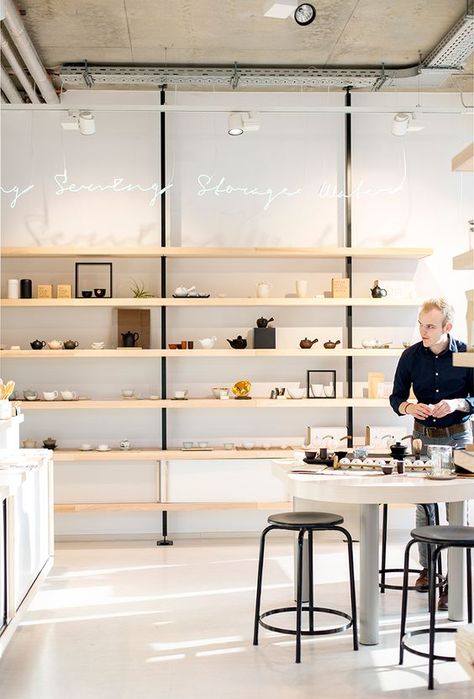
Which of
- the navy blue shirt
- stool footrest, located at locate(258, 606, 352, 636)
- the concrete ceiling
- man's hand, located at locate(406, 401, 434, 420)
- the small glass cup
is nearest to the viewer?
the small glass cup

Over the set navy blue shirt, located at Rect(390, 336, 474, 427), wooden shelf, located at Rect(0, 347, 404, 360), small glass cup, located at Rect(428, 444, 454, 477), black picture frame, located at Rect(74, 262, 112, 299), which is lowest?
small glass cup, located at Rect(428, 444, 454, 477)

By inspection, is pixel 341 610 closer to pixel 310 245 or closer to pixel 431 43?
pixel 310 245

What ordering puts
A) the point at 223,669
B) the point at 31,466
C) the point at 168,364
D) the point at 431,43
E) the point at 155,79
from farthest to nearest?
1. the point at 168,364
2. the point at 155,79
3. the point at 431,43
4. the point at 31,466
5. the point at 223,669

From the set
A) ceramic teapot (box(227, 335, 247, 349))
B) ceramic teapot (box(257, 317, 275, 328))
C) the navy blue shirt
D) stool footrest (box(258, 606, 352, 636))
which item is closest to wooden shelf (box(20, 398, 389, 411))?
ceramic teapot (box(227, 335, 247, 349))

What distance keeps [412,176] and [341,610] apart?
3.82 meters

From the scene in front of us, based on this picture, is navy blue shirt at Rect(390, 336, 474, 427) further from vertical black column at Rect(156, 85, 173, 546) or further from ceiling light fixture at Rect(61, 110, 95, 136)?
ceiling light fixture at Rect(61, 110, 95, 136)

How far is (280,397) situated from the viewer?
23.2 feet

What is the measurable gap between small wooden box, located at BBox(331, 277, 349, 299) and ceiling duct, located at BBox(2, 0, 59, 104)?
2586 millimetres

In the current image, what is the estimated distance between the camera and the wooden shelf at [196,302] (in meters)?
6.89

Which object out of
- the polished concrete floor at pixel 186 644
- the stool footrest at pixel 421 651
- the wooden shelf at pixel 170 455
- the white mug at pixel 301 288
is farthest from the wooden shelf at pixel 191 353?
the stool footrest at pixel 421 651

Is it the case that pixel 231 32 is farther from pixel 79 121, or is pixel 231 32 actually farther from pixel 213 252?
pixel 213 252

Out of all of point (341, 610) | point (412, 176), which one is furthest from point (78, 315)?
point (341, 610)

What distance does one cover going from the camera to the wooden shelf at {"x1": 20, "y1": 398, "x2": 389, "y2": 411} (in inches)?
270

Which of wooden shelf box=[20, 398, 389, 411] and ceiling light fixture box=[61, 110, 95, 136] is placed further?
wooden shelf box=[20, 398, 389, 411]
